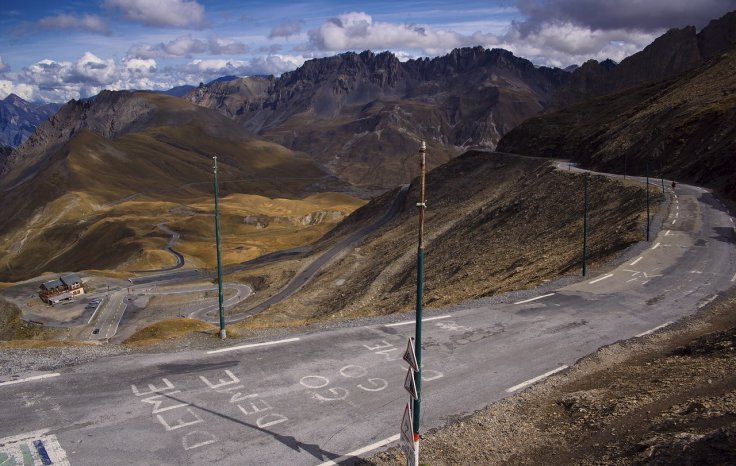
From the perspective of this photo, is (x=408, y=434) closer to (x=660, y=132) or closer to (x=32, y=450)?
(x=32, y=450)

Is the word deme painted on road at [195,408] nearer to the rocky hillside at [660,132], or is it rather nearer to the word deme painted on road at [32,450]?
the word deme painted on road at [32,450]

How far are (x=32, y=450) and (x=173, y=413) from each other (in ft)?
11.3

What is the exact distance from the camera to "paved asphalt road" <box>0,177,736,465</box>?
551 inches

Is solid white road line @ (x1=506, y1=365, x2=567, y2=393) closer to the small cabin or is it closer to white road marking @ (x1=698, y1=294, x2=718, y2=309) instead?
white road marking @ (x1=698, y1=294, x2=718, y2=309)

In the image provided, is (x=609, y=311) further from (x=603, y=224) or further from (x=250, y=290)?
(x=250, y=290)

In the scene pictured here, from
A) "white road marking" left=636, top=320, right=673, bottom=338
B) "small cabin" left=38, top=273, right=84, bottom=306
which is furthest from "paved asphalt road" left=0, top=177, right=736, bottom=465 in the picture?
"small cabin" left=38, top=273, right=84, bottom=306

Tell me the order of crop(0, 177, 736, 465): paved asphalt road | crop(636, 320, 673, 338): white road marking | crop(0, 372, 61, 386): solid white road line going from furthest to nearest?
crop(636, 320, 673, 338): white road marking
crop(0, 372, 61, 386): solid white road line
crop(0, 177, 736, 465): paved asphalt road

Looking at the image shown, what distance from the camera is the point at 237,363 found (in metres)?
18.8

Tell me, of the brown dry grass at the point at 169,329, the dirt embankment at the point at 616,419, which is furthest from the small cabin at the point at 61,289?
the dirt embankment at the point at 616,419

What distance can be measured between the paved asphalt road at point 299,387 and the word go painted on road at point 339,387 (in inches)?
1.4

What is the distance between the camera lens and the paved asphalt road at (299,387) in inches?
551

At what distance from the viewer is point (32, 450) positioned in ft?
44.0

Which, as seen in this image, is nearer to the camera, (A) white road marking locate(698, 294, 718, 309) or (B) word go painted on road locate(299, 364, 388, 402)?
(B) word go painted on road locate(299, 364, 388, 402)

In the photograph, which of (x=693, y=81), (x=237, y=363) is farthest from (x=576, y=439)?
(x=693, y=81)
